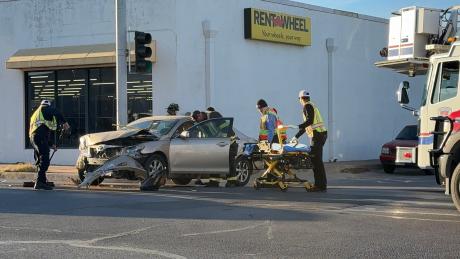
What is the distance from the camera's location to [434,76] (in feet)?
31.3

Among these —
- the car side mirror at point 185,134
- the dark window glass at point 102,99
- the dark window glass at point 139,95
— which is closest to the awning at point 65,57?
the dark window glass at point 102,99

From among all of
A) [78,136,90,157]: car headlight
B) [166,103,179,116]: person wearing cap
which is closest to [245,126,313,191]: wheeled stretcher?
[78,136,90,157]: car headlight

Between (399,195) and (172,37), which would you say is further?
(172,37)

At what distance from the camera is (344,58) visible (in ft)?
77.2

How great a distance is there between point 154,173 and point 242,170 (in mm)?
2067

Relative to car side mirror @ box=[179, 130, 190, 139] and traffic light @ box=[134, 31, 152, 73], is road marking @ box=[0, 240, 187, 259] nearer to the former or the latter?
car side mirror @ box=[179, 130, 190, 139]

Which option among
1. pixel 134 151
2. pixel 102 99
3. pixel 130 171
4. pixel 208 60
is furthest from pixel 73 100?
pixel 130 171

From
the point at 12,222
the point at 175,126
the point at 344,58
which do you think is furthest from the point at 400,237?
the point at 344,58

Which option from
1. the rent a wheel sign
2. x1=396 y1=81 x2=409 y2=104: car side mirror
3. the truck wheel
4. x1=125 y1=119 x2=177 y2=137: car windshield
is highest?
the rent a wheel sign

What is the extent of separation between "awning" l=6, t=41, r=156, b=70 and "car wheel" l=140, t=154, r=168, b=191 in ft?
18.8

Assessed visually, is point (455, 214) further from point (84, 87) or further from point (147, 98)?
point (84, 87)

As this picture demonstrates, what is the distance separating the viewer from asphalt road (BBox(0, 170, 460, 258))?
22.5ft

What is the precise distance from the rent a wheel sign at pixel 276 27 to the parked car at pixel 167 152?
22.4ft

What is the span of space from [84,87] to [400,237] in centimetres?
1456
